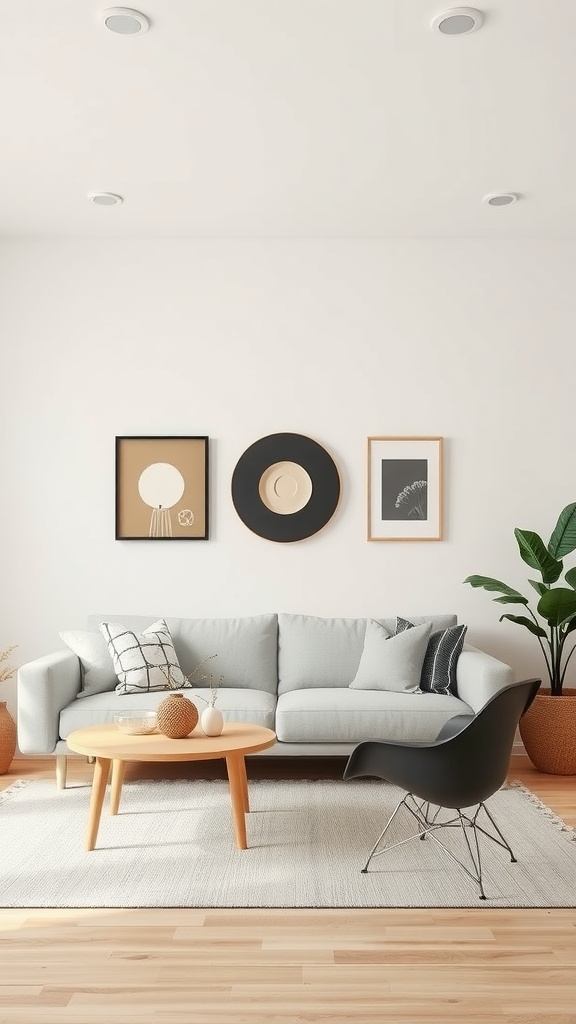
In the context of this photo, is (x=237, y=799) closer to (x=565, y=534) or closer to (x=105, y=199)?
(x=565, y=534)

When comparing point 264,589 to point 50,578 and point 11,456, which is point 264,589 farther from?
point 11,456

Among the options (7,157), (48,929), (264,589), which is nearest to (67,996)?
(48,929)

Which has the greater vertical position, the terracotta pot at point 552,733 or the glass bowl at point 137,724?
the glass bowl at point 137,724

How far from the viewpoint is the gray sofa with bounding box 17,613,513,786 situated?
456cm

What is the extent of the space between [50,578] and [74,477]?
24.5 inches

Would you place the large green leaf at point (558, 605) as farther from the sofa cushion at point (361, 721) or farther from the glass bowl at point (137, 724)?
the glass bowl at point (137, 724)

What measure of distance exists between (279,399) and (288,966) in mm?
3576

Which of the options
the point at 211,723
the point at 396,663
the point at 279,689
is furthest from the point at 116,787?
the point at 396,663

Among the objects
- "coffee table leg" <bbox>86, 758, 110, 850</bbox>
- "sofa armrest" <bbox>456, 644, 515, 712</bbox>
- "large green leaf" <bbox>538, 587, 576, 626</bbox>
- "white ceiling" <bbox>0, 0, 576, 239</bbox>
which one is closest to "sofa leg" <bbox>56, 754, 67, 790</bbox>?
"coffee table leg" <bbox>86, 758, 110, 850</bbox>

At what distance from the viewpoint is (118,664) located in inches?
193

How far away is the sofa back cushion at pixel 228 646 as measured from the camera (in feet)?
17.0

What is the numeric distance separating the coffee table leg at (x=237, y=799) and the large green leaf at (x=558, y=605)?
2.04 meters

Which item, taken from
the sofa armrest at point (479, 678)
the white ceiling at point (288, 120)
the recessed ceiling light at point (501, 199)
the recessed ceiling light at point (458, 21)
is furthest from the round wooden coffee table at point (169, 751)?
the recessed ceiling light at point (501, 199)

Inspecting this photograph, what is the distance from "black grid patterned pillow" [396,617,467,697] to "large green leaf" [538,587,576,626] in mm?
445
